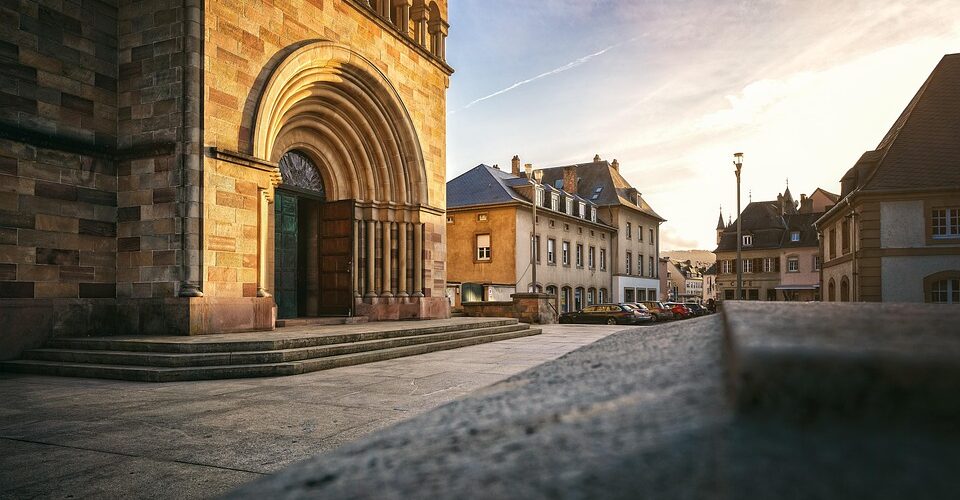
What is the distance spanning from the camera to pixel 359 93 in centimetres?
1584

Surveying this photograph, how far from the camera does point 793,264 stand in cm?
5488

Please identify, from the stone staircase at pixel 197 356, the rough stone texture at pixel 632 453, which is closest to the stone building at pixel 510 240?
the stone staircase at pixel 197 356

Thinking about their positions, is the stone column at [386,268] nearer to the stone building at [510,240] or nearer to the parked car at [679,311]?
the stone building at [510,240]

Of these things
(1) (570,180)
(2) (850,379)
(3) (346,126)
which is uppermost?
(1) (570,180)

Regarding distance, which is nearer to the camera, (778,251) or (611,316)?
(611,316)

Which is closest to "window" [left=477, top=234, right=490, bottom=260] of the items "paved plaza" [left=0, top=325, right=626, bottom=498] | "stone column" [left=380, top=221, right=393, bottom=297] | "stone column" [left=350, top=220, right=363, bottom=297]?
"stone column" [left=380, top=221, right=393, bottom=297]

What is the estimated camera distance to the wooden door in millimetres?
16172

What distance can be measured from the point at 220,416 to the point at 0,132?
7744mm

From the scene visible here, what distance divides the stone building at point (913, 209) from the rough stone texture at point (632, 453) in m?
28.5

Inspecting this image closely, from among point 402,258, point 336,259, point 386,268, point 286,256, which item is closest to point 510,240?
point 402,258

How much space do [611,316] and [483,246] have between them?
10278mm

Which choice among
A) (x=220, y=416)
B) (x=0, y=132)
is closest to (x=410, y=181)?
(x=0, y=132)

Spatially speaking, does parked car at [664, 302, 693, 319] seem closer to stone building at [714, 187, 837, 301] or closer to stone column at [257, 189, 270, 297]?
stone building at [714, 187, 837, 301]

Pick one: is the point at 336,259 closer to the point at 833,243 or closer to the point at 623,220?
the point at 833,243
